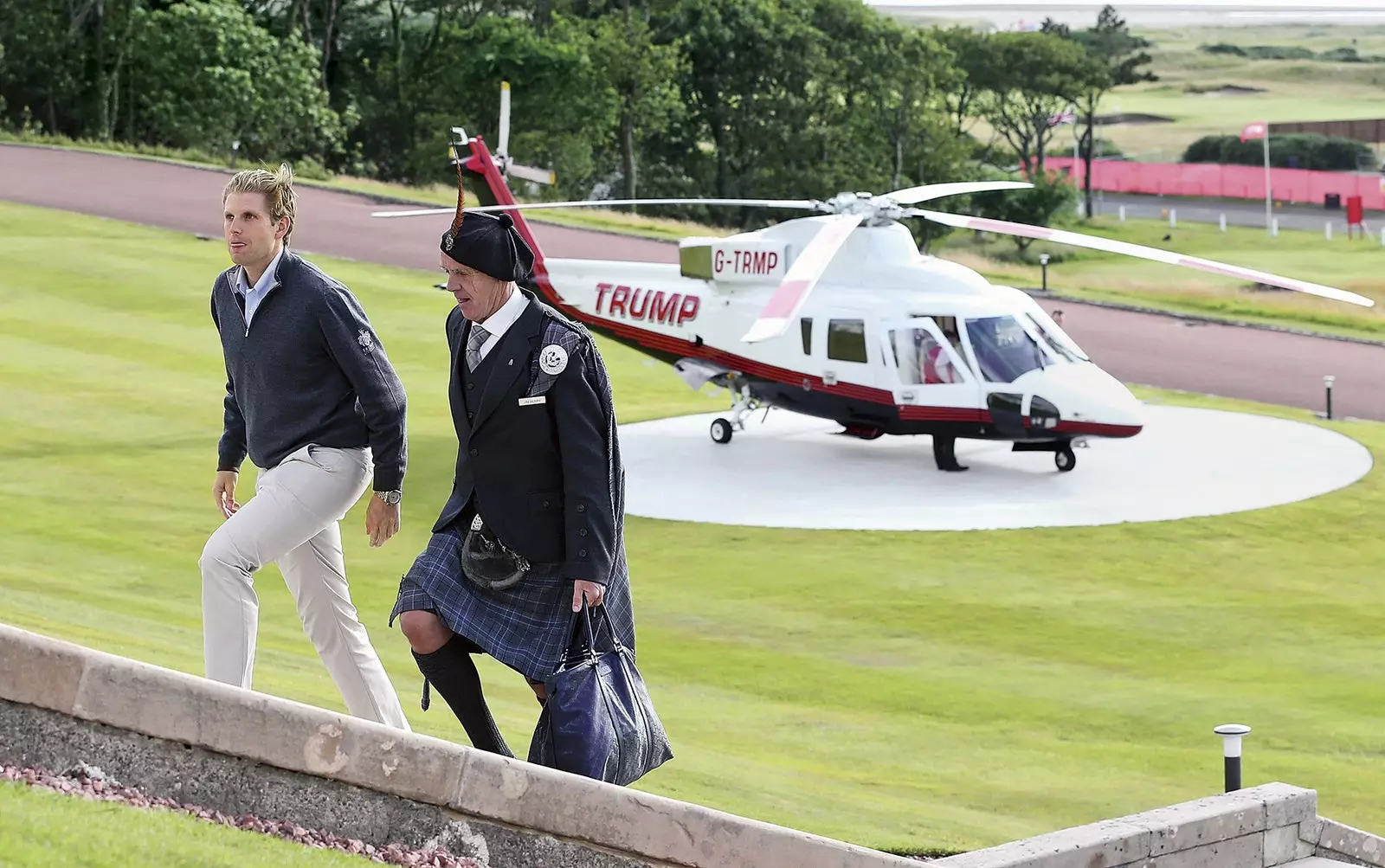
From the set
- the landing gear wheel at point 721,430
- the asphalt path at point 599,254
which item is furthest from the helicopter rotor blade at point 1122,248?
the asphalt path at point 599,254

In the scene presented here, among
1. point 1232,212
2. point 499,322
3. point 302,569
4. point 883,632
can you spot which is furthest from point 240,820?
point 1232,212

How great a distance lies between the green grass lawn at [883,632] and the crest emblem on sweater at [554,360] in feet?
9.58

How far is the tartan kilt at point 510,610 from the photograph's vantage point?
261 inches

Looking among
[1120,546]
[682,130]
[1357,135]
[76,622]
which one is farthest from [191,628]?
[1357,135]

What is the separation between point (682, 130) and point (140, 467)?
58.5 meters

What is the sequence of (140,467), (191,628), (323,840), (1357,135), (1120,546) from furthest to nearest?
1. (1357,135)
2. (140,467)
3. (1120,546)
4. (191,628)
5. (323,840)

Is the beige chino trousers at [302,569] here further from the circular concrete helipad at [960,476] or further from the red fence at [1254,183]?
the red fence at [1254,183]

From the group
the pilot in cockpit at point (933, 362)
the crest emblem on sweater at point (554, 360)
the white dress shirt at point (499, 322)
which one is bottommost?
the pilot in cockpit at point (933, 362)

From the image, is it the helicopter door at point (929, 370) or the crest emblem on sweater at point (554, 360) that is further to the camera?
the helicopter door at point (929, 370)

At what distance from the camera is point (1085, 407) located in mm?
19641

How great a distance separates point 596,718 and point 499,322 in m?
1.34

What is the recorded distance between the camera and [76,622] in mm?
11734

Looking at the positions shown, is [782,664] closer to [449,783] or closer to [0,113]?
[449,783]

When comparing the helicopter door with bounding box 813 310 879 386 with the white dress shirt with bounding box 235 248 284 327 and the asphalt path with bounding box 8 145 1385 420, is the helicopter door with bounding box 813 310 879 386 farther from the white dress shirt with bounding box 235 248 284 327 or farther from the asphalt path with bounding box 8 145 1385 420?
the white dress shirt with bounding box 235 248 284 327
